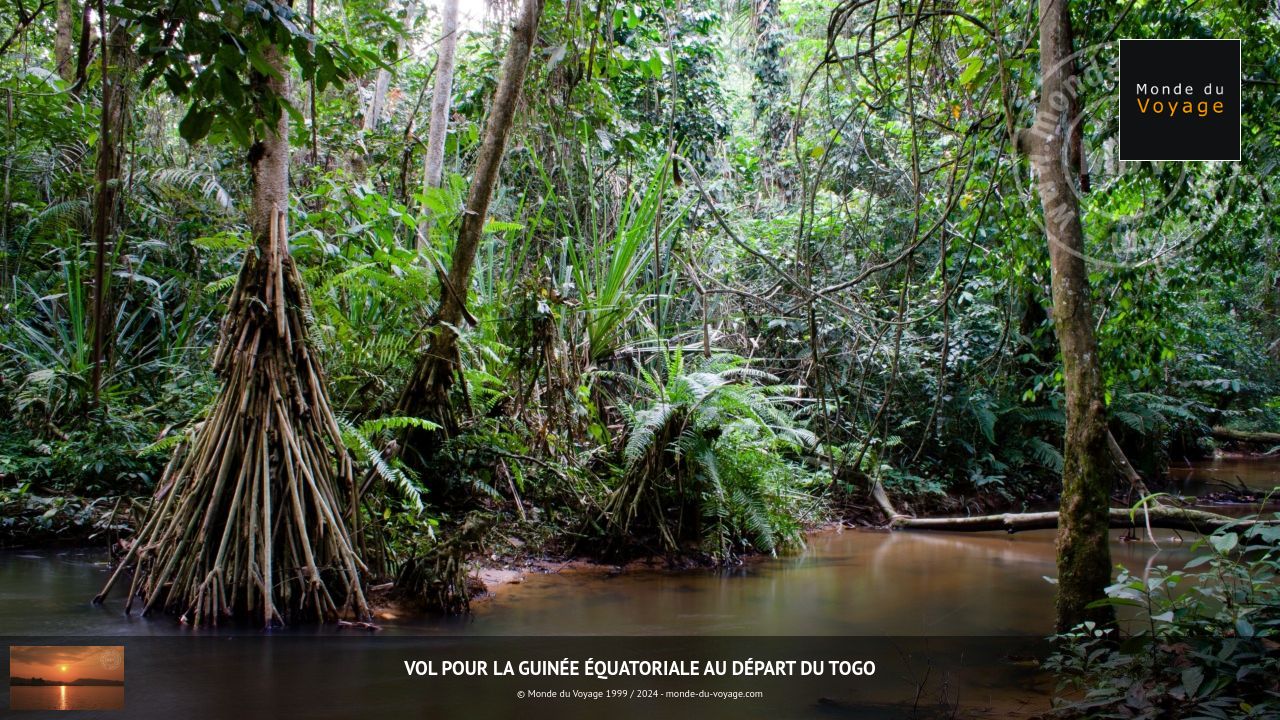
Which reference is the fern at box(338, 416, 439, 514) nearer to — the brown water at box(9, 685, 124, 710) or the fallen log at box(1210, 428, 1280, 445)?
the brown water at box(9, 685, 124, 710)

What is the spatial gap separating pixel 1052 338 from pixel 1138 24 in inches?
185

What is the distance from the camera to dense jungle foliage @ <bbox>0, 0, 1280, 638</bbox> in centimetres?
349

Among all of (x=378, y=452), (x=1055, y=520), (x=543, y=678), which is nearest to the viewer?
(x=543, y=678)

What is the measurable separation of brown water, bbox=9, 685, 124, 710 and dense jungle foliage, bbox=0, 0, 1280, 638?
36.5 inches

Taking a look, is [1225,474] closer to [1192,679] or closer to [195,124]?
[1192,679]

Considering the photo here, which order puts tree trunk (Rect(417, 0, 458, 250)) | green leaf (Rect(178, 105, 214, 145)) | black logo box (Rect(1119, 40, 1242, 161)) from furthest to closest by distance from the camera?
tree trunk (Rect(417, 0, 458, 250))
black logo box (Rect(1119, 40, 1242, 161))
green leaf (Rect(178, 105, 214, 145))

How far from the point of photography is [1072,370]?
9.05ft

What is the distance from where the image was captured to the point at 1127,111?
3.17m

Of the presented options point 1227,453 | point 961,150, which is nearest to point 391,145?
point 961,150

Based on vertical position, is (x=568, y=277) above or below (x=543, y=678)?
above

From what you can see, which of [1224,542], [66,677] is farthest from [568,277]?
[1224,542]

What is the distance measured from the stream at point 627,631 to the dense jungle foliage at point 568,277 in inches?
16.0

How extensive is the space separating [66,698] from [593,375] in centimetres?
344

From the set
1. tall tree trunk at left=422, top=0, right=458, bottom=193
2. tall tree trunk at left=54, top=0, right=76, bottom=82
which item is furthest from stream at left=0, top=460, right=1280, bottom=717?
tall tree trunk at left=54, top=0, right=76, bottom=82
